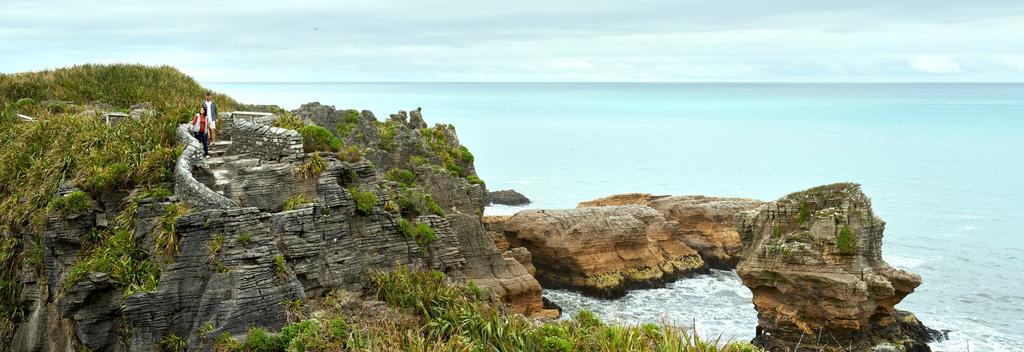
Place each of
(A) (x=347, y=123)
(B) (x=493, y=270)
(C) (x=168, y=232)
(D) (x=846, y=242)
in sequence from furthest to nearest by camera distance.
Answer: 1. (A) (x=347, y=123)
2. (B) (x=493, y=270)
3. (D) (x=846, y=242)
4. (C) (x=168, y=232)

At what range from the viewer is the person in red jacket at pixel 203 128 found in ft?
80.9

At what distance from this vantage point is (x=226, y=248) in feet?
62.2

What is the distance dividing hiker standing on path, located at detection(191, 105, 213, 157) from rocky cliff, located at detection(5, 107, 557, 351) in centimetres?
47

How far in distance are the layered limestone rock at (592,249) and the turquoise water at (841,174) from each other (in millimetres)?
1265

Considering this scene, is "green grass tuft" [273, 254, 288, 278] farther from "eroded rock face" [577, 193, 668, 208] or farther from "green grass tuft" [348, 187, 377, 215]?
"eroded rock face" [577, 193, 668, 208]

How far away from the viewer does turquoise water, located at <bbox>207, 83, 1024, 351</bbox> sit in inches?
1614

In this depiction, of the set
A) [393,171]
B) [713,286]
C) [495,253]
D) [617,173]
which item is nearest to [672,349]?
[495,253]

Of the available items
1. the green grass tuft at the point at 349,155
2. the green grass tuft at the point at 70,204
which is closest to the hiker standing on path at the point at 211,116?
the green grass tuft at the point at 349,155

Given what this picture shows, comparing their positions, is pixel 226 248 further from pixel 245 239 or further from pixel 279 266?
pixel 279 266

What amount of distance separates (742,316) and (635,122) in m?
145

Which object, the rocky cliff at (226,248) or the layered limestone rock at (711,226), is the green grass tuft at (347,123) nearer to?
the rocky cliff at (226,248)

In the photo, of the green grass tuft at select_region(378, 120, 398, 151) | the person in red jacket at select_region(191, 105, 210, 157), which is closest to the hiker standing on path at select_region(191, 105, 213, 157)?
the person in red jacket at select_region(191, 105, 210, 157)

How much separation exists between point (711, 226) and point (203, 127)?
99.6ft

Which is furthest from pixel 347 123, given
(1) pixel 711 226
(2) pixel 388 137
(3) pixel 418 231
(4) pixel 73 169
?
(1) pixel 711 226
